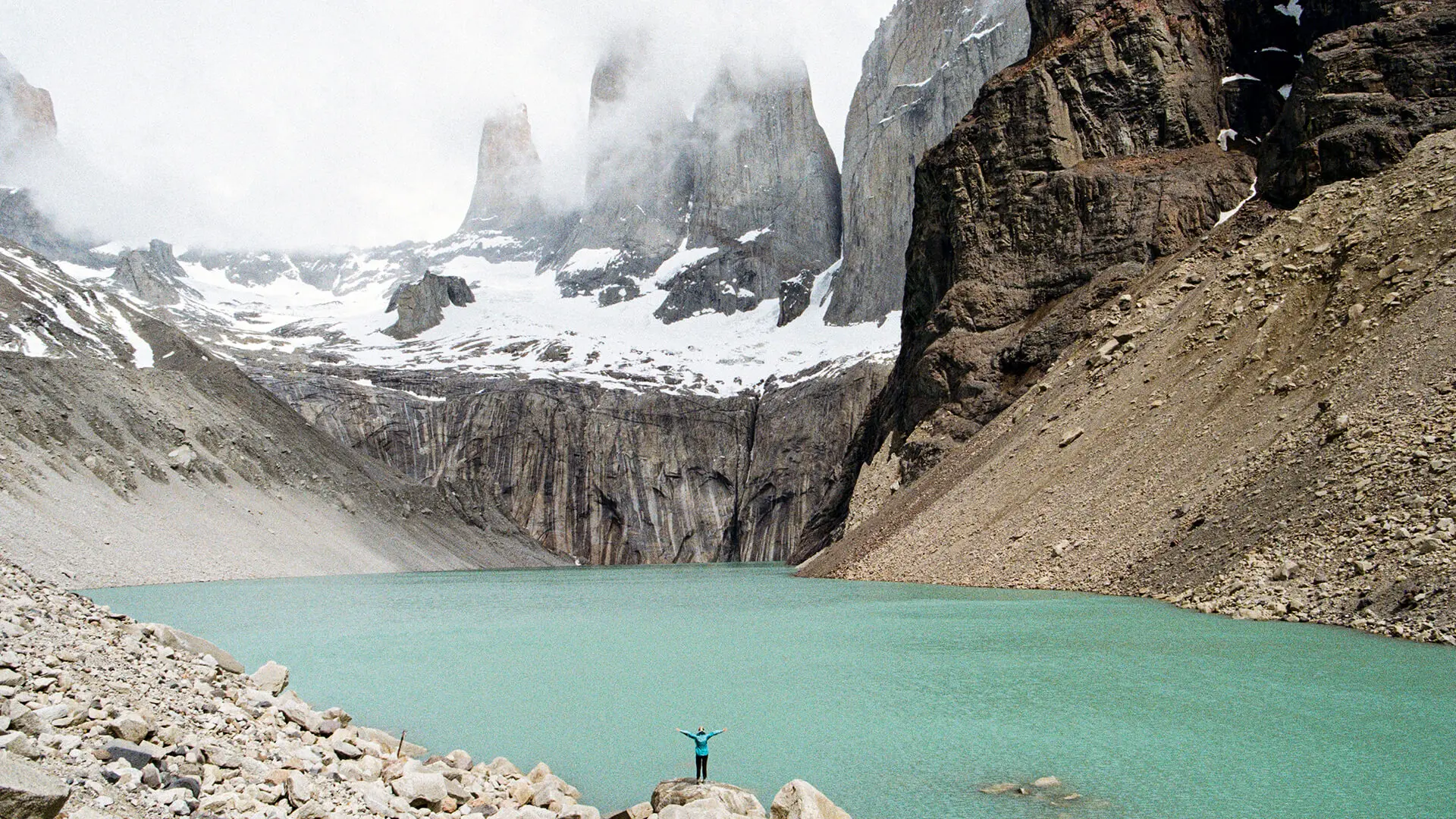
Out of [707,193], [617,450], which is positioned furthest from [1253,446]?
[707,193]

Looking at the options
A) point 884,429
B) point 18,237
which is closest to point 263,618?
point 884,429

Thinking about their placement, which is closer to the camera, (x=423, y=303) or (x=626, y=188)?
(x=423, y=303)

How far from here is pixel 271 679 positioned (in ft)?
41.1

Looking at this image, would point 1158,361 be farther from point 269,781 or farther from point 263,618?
point 269,781

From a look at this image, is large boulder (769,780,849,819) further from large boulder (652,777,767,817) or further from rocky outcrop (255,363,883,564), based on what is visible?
rocky outcrop (255,363,883,564)

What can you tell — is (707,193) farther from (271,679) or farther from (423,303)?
(271,679)

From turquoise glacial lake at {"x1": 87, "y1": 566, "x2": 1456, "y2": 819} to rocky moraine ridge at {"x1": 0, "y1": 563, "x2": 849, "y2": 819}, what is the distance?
3.69 feet

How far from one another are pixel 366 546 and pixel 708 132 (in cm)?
10316

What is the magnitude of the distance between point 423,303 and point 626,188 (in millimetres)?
42246

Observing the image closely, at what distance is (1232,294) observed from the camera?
32.9 m

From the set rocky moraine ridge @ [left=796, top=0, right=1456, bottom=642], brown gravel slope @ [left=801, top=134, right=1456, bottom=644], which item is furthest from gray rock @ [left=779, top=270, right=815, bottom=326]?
brown gravel slope @ [left=801, top=134, right=1456, bottom=644]

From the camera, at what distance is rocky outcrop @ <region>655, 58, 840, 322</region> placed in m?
136

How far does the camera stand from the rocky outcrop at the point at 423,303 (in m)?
126

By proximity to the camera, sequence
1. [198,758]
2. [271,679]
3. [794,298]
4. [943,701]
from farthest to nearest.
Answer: [794,298] → [943,701] → [271,679] → [198,758]
